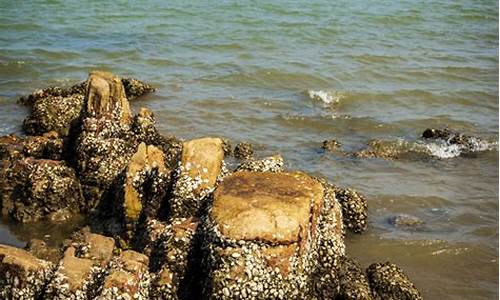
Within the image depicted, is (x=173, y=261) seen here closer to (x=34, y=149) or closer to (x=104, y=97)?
(x=104, y=97)

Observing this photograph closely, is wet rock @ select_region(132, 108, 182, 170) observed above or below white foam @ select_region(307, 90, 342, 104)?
above

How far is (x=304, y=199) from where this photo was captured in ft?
23.6

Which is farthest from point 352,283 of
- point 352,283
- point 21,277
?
point 21,277

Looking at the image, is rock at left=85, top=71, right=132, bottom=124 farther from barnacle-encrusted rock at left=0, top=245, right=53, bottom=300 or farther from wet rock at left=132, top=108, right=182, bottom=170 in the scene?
barnacle-encrusted rock at left=0, top=245, right=53, bottom=300

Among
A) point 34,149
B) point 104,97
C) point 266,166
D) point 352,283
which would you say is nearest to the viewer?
point 352,283

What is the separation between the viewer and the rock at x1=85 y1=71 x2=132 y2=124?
11125 millimetres

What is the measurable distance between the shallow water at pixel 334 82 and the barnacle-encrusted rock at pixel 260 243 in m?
2.61

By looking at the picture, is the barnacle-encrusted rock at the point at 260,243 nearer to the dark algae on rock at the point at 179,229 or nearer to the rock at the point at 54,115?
the dark algae on rock at the point at 179,229

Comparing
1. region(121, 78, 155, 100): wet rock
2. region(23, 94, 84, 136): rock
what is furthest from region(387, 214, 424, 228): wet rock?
region(121, 78, 155, 100): wet rock

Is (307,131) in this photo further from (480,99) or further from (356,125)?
(480,99)

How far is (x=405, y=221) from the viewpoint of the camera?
10508mm

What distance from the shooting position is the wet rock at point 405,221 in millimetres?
10398

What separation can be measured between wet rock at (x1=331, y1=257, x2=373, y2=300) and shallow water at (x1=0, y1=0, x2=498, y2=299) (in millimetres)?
1211

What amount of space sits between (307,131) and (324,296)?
8453 millimetres
